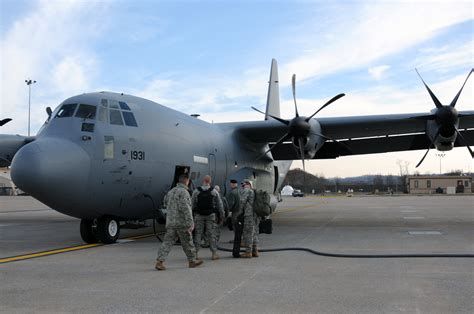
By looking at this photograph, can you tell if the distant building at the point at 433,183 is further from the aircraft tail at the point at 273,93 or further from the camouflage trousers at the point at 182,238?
the camouflage trousers at the point at 182,238

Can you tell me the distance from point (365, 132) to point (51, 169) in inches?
514

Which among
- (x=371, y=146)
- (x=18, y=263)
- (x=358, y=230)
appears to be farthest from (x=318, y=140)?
(x=18, y=263)

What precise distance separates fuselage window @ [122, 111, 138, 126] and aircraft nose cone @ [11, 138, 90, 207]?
5.55 ft

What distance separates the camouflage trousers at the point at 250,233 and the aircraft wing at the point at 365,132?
830cm

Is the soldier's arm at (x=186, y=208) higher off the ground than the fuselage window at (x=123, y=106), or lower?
lower

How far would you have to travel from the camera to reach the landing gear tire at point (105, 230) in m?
11.9

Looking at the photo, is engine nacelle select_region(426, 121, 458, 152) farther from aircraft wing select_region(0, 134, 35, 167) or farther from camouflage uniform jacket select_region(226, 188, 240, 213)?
aircraft wing select_region(0, 134, 35, 167)

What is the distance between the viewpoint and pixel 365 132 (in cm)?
1923

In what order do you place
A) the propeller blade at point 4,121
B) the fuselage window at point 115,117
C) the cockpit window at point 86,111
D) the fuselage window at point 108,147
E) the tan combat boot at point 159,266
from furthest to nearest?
the propeller blade at point 4,121 < the fuselage window at point 115,117 < the cockpit window at point 86,111 < the fuselage window at point 108,147 < the tan combat boot at point 159,266

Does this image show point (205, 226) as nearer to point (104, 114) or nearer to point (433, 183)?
point (104, 114)

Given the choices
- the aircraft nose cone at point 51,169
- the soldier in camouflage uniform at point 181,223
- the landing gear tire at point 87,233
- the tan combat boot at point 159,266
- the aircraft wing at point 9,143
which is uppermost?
the aircraft wing at point 9,143

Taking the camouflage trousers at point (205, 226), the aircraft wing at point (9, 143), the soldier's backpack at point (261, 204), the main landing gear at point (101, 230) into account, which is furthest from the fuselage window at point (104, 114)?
the aircraft wing at point (9, 143)

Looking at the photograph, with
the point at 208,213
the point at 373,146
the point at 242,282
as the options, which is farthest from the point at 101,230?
the point at 373,146

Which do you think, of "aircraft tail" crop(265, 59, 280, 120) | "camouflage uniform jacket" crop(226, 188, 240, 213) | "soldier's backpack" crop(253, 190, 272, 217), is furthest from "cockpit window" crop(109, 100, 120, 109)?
"aircraft tail" crop(265, 59, 280, 120)
